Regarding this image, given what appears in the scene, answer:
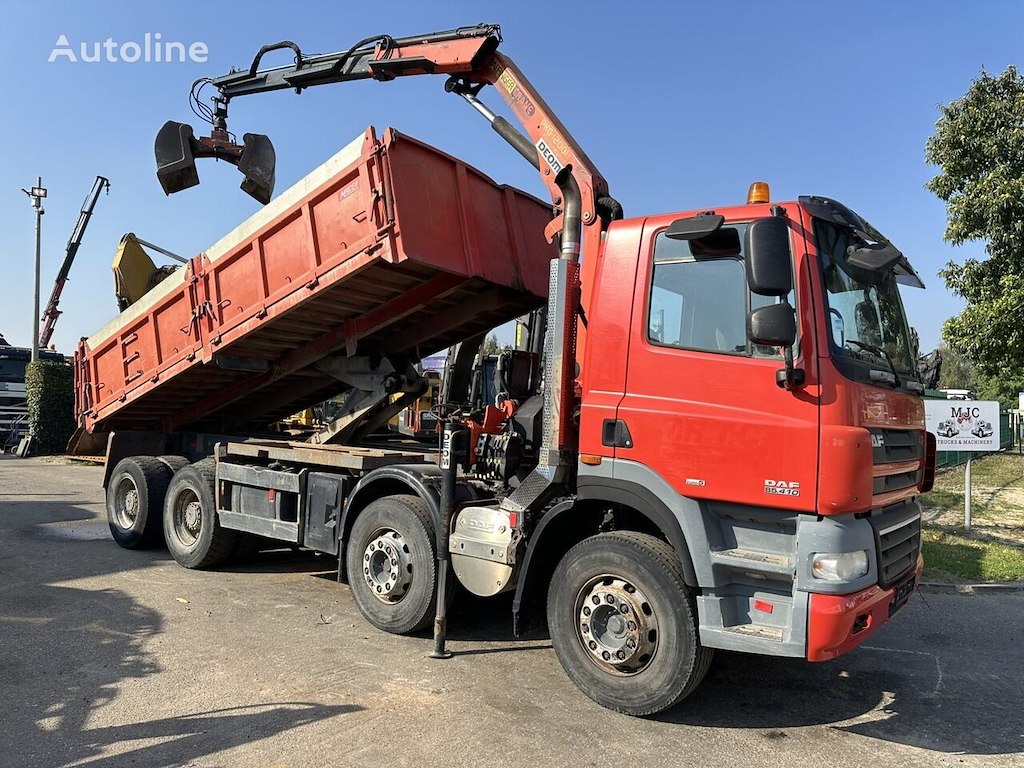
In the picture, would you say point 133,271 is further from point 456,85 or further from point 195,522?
point 456,85

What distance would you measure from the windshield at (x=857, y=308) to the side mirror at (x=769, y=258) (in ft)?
1.16

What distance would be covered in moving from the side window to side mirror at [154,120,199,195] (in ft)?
16.9

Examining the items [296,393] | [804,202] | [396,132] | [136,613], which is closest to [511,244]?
[396,132]

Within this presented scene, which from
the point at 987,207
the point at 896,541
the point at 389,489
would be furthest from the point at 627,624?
the point at 987,207

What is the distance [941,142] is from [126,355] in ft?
39.4

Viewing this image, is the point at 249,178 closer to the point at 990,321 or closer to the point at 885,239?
the point at 885,239

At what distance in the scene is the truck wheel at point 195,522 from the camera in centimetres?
693

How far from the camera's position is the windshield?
377 centimetres

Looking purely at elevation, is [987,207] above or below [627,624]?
above

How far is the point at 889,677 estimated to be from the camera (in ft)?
15.7

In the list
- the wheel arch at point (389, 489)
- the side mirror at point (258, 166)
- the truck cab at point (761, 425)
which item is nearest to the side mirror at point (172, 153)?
the side mirror at point (258, 166)

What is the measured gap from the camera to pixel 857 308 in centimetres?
398

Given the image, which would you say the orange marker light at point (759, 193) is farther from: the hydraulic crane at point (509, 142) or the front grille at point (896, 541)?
the front grille at point (896, 541)

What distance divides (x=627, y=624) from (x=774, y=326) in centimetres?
181
